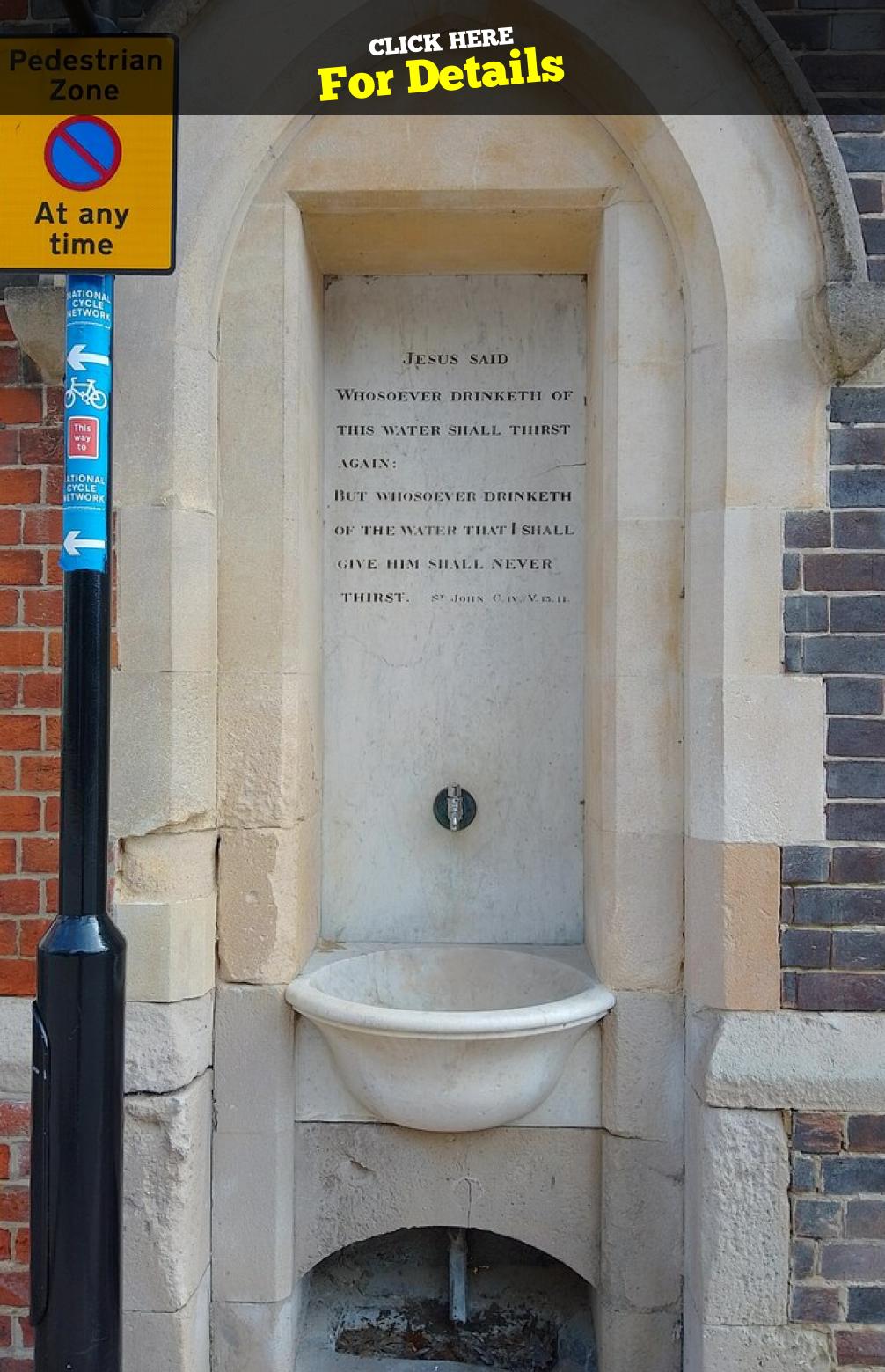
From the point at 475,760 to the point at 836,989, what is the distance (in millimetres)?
1201

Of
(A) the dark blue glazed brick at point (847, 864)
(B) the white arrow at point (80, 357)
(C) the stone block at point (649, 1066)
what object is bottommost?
(C) the stone block at point (649, 1066)

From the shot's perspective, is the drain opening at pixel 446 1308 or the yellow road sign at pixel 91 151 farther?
the drain opening at pixel 446 1308

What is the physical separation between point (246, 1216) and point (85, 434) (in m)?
2.01

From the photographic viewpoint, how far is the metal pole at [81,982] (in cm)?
182

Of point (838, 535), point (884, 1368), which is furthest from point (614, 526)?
point (884, 1368)

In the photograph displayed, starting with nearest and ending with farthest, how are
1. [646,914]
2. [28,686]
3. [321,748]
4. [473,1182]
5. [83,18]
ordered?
[83,18], [28,686], [646,914], [473,1182], [321,748]

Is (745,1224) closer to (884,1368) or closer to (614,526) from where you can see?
(884,1368)

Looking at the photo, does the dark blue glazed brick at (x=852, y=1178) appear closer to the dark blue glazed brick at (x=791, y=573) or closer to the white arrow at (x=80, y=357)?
the dark blue glazed brick at (x=791, y=573)

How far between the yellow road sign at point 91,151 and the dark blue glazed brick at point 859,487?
1.64 m

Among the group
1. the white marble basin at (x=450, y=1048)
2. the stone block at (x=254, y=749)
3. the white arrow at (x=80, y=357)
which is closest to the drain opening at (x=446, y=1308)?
the white marble basin at (x=450, y=1048)

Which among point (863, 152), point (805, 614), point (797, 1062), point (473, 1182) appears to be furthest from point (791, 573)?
point (473, 1182)

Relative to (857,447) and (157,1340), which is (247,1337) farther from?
(857,447)

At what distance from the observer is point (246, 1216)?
2.69 meters

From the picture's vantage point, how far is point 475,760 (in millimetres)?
3201
